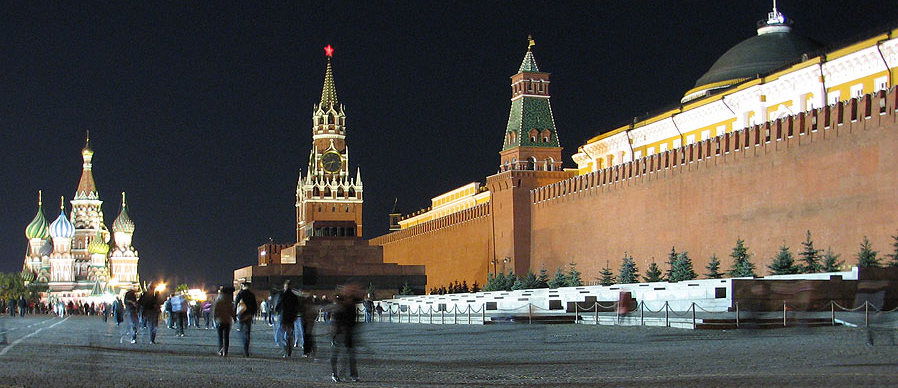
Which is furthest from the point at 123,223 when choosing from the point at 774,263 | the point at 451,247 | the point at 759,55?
the point at 774,263

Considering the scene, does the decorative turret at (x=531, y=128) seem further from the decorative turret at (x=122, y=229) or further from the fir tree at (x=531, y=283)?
the decorative turret at (x=122, y=229)

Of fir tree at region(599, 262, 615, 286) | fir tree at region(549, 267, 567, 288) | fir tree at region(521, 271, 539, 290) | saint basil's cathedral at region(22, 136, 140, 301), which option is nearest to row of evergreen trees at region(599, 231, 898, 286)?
fir tree at region(599, 262, 615, 286)

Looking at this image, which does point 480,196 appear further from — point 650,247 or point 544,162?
point 650,247

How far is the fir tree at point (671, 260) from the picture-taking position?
32166 mm

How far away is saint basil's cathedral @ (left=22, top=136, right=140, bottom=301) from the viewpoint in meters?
116

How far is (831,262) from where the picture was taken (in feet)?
81.3

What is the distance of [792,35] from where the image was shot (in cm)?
4684

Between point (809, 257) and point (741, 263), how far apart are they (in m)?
2.42

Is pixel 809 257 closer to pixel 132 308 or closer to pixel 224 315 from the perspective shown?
pixel 132 308

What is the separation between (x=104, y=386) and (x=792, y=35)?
39651 mm

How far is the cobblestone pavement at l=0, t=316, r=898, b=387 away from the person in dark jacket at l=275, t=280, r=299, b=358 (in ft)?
1.03

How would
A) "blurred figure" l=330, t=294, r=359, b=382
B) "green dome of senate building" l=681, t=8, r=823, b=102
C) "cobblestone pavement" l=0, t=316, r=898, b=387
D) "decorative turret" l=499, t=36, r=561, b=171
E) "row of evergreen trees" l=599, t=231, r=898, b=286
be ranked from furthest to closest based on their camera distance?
1. "decorative turret" l=499, t=36, r=561, b=171
2. "green dome of senate building" l=681, t=8, r=823, b=102
3. "row of evergreen trees" l=599, t=231, r=898, b=286
4. "blurred figure" l=330, t=294, r=359, b=382
5. "cobblestone pavement" l=0, t=316, r=898, b=387

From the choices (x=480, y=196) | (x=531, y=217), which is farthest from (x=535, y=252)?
(x=480, y=196)

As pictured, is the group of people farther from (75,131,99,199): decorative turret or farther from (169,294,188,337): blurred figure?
(75,131,99,199): decorative turret
